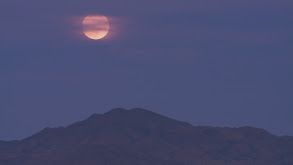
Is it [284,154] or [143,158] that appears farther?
[284,154]

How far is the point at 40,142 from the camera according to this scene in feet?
479

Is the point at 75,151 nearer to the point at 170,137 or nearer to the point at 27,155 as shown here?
the point at 27,155

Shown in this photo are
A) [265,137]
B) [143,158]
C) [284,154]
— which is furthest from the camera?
[265,137]

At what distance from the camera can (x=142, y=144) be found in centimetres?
14062

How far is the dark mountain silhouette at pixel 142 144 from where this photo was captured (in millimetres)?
129875

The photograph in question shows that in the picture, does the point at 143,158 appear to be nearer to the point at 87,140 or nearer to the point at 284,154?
the point at 87,140

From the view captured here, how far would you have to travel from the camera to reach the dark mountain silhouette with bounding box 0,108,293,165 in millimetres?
129875

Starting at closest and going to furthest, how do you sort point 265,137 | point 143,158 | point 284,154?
point 143,158
point 284,154
point 265,137

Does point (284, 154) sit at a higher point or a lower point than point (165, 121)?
lower

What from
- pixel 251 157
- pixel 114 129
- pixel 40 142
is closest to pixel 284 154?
pixel 251 157

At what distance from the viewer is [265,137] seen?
489 ft

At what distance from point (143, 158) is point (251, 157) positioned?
1889 centimetres

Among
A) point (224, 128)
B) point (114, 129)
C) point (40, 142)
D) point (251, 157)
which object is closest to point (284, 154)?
point (251, 157)

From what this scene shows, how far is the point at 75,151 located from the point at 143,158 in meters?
10.7
